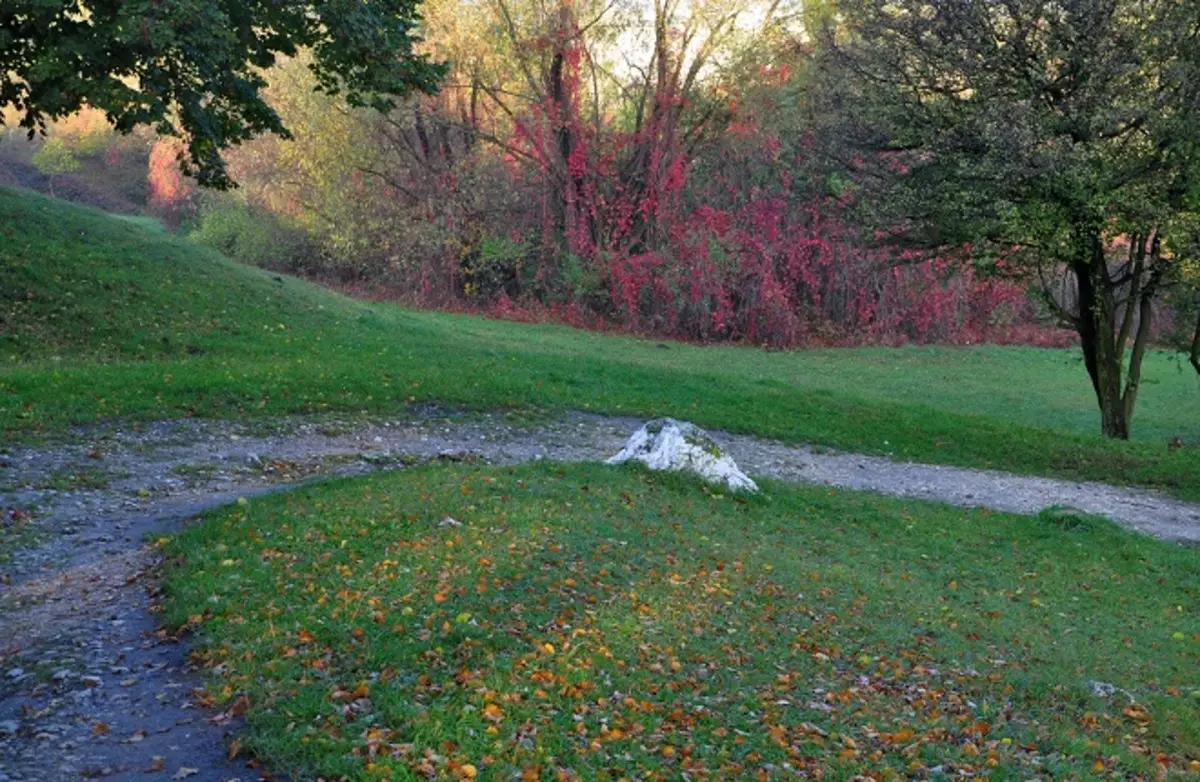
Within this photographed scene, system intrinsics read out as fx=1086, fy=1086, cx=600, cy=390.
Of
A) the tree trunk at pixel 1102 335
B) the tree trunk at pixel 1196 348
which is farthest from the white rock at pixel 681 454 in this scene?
the tree trunk at pixel 1196 348

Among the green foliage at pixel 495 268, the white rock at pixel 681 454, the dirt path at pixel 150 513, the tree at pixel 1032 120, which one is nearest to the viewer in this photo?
the dirt path at pixel 150 513

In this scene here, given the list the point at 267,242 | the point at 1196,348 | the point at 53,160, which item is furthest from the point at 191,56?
the point at 53,160

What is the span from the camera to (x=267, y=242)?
172ft

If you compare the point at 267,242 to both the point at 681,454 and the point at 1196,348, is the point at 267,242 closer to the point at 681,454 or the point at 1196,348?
the point at 1196,348

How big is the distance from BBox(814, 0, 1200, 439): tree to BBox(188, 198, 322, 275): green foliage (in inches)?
1419

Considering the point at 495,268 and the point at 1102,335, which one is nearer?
the point at 1102,335

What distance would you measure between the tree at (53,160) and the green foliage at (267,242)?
74.8 ft

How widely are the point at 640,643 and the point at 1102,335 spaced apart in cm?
1863

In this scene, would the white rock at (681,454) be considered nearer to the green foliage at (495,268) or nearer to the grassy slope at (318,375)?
the grassy slope at (318,375)

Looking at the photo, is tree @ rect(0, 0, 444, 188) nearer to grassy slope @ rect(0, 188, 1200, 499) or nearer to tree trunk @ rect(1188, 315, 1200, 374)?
grassy slope @ rect(0, 188, 1200, 499)

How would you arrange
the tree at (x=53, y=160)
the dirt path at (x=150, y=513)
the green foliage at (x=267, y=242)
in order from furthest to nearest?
1. the tree at (x=53, y=160)
2. the green foliage at (x=267, y=242)
3. the dirt path at (x=150, y=513)

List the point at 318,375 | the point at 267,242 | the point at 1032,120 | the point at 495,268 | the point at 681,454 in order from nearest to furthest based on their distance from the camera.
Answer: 1. the point at 681,454
2. the point at 1032,120
3. the point at 318,375
4. the point at 495,268
5. the point at 267,242

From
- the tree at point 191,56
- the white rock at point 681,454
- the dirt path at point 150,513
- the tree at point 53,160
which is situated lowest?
the dirt path at point 150,513

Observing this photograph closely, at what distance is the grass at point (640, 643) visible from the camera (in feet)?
21.7
